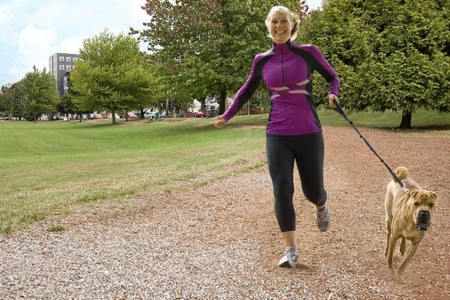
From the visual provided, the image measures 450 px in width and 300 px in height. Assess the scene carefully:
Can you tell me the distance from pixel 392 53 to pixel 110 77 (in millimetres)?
36079

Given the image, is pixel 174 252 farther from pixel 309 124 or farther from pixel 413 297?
pixel 413 297

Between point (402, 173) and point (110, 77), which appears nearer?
point (402, 173)

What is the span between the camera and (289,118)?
3.73 metres

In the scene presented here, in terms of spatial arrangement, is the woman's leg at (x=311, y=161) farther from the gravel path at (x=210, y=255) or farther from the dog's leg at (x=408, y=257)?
the dog's leg at (x=408, y=257)

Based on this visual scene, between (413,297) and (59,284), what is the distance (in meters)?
3.07

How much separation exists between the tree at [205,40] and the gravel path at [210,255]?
61.6 ft

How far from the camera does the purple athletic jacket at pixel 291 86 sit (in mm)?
3727

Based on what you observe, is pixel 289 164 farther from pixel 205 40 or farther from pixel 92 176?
pixel 205 40

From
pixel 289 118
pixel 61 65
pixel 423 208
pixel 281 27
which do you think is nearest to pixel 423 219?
pixel 423 208

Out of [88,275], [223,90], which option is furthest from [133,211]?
[223,90]

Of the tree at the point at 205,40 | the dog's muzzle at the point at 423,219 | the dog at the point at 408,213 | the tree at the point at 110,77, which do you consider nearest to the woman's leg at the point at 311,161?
the dog at the point at 408,213

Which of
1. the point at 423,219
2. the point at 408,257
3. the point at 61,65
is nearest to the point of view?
the point at 423,219

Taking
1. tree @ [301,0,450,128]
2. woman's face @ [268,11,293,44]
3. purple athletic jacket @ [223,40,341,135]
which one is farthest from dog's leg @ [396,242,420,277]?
tree @ [301,0,450,128]

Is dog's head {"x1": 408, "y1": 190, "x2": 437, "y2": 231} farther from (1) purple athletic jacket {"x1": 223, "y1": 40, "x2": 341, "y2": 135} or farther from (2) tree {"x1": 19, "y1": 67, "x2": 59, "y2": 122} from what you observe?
(2) tree {"x1": 19, "y1": 67, "x2": 59, "y2": 122}
